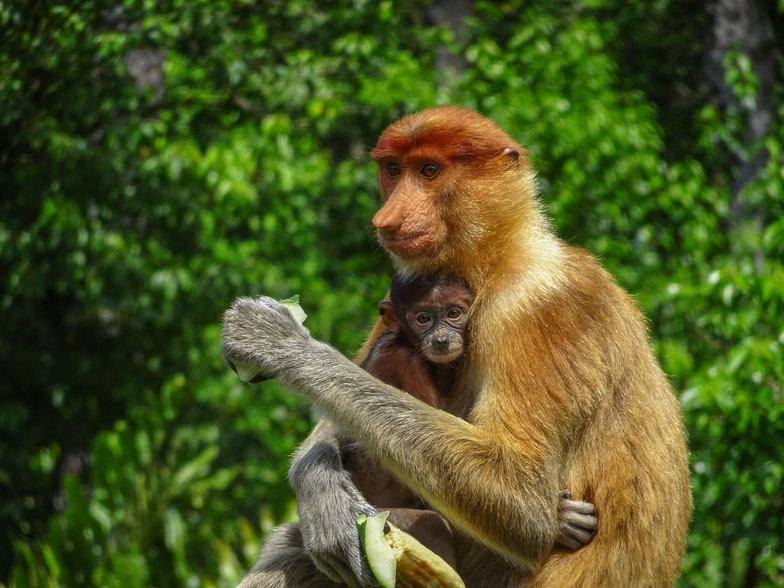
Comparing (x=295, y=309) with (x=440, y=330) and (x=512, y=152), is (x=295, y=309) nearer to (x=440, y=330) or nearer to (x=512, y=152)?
(x=440, y=330)

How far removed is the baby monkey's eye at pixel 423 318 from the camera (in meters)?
3.83

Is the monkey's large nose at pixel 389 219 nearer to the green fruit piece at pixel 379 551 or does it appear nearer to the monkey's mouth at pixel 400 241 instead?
the monkey's mouth at pixel 400 241

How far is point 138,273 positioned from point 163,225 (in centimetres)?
65

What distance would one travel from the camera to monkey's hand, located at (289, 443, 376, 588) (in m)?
3.46

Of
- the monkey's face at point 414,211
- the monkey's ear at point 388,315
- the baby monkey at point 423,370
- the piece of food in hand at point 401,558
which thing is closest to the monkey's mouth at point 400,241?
the monkey's face at point 414,211

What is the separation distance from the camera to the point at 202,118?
9.03m

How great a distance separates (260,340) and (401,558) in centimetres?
103

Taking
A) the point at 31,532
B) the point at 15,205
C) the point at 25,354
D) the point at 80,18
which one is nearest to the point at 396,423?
the point at 80,18

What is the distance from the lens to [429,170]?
12.9 ft

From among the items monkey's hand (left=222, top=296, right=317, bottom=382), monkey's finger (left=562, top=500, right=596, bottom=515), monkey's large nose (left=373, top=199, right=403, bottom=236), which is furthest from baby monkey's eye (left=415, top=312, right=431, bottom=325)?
monkey's finger (left=562, top=500, right=596, bottom=515)

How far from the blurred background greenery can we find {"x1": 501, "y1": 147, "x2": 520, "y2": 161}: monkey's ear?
2306mm

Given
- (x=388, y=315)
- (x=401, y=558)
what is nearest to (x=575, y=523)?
(x=401, y=558)

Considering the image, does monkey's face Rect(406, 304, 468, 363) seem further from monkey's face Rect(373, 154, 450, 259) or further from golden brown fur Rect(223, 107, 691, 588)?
monkey's face Rect(373, 154, 450, 259)

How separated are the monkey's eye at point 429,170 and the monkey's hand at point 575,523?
132 cm
